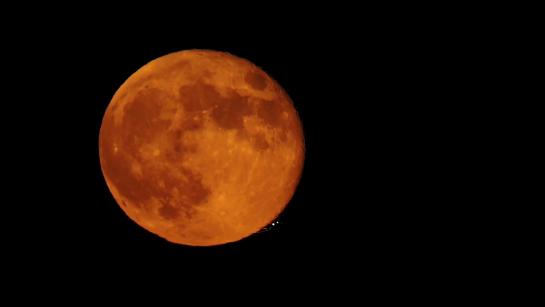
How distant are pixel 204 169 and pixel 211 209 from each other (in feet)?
1.27

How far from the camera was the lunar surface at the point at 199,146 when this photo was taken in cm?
354

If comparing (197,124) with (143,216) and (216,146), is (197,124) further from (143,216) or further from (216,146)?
(143,216)

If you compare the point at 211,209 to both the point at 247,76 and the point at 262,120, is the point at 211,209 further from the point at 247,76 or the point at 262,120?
the point at 247,76

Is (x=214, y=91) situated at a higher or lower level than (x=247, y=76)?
lower

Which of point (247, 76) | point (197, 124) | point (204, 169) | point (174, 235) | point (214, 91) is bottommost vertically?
point (174, 235)

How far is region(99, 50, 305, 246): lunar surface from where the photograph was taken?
354 centimetres

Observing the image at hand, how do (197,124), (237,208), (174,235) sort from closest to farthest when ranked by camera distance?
(197,124) → (237,208) → (174,235)

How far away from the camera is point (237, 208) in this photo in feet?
12.4

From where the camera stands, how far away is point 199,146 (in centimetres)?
352

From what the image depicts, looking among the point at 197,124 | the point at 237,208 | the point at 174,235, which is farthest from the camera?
the point at 174,235

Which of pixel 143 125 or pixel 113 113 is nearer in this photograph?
pixel 143 125

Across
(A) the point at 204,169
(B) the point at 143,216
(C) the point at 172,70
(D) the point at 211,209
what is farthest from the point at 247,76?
(B) the point at 143,216

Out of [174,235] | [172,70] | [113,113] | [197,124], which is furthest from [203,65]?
[174,235]

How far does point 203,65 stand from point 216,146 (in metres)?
0.81
